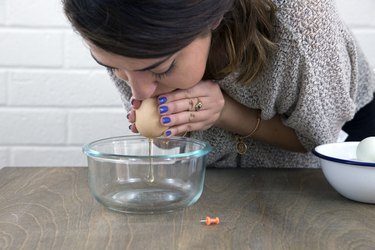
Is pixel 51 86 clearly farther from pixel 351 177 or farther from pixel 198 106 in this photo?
pixel 351 177

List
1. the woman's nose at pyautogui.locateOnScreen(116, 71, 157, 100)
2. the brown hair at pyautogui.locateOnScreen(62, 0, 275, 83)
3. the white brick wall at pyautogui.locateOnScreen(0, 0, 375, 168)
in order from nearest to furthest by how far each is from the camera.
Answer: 1. the brown hair at pyautogui.locateOnScreen(62, 0, 275, 83)
2. the woman's nose at pyautogui.locateOnScreen(116, 71, 157, 100)
3. the white brick wall at pyautogui.locateOnScreen(0, 0, 375, 168)

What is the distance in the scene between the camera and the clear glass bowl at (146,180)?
691mm

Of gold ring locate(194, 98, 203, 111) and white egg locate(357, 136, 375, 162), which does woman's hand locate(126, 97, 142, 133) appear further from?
white egg locate(357, 136, 375, 162)

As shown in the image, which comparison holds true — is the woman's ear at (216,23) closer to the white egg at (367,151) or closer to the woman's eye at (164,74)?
the woman's eye at (164,74)

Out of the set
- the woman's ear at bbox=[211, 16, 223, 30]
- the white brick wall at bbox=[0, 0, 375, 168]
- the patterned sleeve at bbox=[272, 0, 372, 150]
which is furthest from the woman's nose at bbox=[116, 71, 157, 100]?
the white brick wall at bbox=[0, 0, 375, 168]

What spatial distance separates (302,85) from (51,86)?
0.74m

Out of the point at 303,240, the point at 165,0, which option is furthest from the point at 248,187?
the point at 165,0

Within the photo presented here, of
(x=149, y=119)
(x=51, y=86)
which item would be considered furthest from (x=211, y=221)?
(x=51, y=86)

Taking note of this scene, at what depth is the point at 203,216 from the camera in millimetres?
684

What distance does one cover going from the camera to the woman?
2.00 ft

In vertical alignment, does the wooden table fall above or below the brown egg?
below

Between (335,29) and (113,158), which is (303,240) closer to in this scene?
(113,158)

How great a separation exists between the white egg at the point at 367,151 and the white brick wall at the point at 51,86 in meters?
0.68

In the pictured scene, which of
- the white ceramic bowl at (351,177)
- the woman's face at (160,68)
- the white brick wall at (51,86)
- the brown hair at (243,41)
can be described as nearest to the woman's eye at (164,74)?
the woman's face at (160,68)
